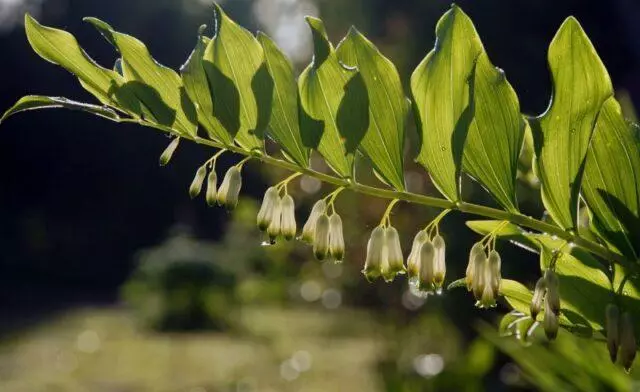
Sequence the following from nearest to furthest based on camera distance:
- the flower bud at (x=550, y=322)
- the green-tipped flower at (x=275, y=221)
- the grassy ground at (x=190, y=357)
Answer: the flower bud at (x=550, y=322) < the green-tipped flower at (x=275, y=221) < the grassy ground at (x=190, y=357)

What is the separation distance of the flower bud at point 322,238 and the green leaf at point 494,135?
17 centimetres

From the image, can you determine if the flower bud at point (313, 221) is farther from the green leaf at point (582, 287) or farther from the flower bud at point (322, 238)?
the green leaf at point (582, 287)

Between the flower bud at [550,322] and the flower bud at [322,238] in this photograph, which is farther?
the flower bud at [322,238]

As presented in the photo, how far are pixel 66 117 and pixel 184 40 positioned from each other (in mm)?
2888

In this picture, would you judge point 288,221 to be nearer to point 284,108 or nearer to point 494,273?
point 284,108

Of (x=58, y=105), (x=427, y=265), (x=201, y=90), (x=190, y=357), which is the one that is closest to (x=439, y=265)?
(x=427, y=265)

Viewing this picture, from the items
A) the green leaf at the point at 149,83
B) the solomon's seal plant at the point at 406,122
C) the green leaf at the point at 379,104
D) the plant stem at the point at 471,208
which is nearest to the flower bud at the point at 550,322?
the solomon's seal plant at the point at 406,122

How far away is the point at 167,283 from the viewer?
1209 centimetres

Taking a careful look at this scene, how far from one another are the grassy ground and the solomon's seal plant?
571 cm

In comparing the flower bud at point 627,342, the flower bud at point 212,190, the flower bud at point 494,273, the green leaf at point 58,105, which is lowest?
the flower bud at point 627,342

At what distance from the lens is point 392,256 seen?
1.01m

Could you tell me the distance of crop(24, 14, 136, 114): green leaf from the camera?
0.97 m

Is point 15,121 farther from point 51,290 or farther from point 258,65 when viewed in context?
point 258,65

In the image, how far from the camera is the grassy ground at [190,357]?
7.99 meters
